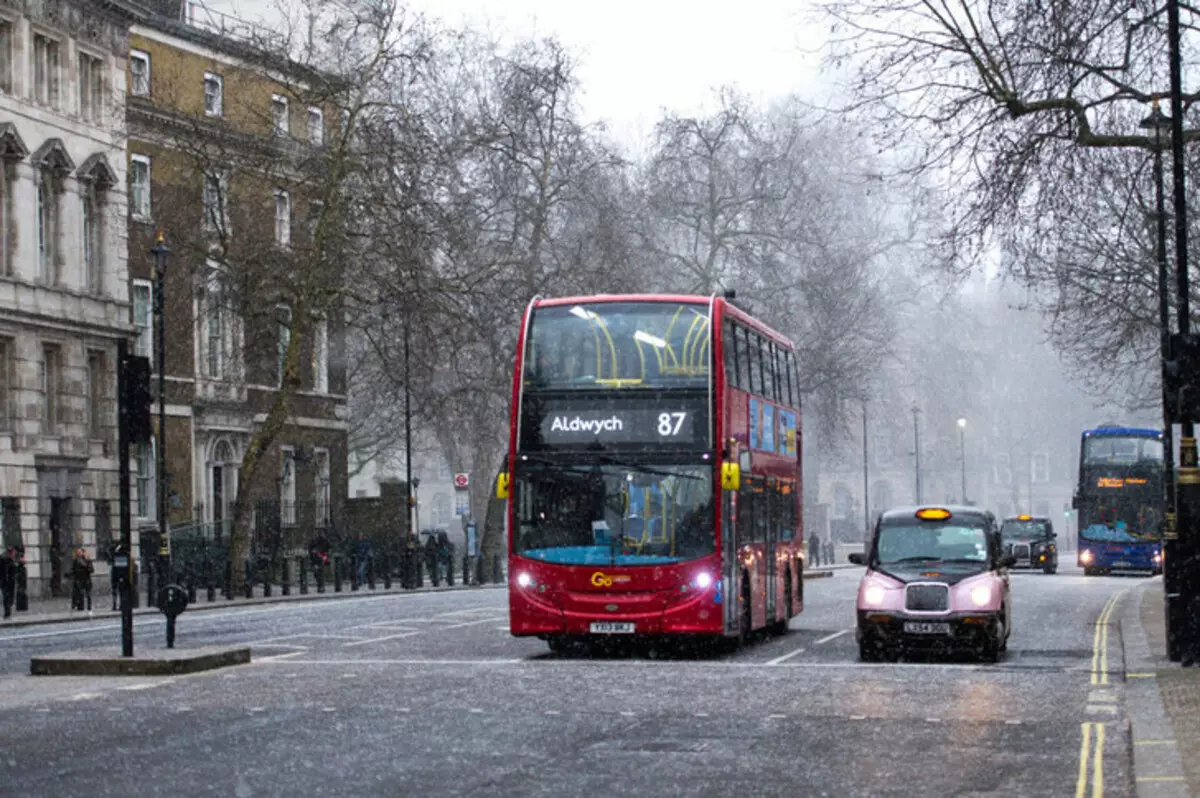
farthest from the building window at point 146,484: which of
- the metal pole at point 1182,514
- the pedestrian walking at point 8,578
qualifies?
the metal pole at point 1182,514

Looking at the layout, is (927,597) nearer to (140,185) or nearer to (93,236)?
(93,236)

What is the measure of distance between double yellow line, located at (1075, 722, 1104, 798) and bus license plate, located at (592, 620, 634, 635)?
781 centimetres

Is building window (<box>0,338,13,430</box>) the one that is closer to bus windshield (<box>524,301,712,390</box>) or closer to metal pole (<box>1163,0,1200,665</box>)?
bus windshield (<box>524,301,712,390</box>)

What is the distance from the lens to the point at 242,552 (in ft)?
157

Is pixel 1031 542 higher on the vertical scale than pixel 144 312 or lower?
lower

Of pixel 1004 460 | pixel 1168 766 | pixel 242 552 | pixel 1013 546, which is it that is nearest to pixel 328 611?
pixel 242 552

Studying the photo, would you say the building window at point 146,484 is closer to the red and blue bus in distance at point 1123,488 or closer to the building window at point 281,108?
the building window at point 281,108


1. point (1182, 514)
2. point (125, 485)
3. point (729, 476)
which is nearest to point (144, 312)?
point (125, 485)

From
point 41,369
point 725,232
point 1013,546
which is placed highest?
point 725,232

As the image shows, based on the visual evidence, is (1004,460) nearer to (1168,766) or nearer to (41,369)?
(41,369)

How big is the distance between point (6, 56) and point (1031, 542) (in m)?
38.6

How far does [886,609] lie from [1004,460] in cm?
10158

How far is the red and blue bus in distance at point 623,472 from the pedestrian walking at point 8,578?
56.7ft

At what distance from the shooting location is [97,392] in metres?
48.3
